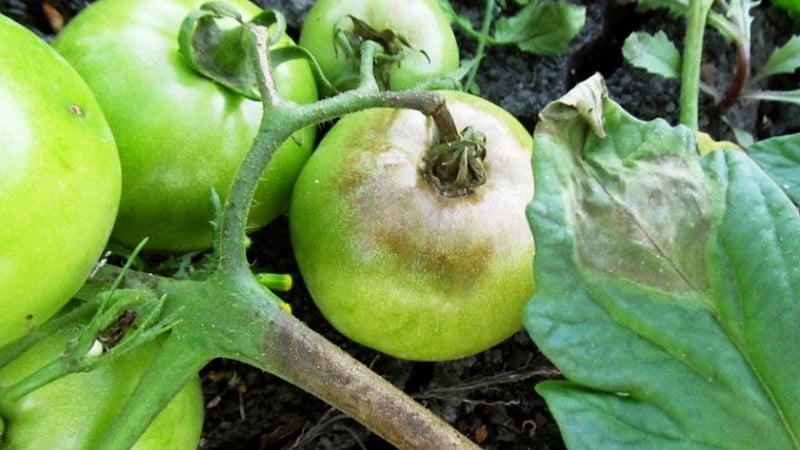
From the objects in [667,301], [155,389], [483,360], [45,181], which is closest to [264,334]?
[155,389]

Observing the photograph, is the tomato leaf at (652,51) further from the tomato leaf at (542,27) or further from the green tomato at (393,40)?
the green tomato at (393,40)

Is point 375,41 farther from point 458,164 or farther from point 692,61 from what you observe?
point 692,61

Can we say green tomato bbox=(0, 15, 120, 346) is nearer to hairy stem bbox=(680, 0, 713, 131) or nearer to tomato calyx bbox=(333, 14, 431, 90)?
tomato calyx bbox=(333, 14, 431, 90)

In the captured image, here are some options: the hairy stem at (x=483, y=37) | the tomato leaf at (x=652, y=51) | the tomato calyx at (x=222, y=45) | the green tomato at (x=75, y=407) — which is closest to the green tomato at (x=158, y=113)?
the tomato calyx at (x=222, y=45)

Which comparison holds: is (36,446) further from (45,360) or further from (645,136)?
(645,136)

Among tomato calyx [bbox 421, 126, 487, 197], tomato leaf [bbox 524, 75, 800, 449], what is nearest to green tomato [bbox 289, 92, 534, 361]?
tomato calyx [bbox 421, 126, 487, 197]

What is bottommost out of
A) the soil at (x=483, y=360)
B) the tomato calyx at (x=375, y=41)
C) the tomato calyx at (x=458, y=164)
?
the soil at (x=483, y=360)
